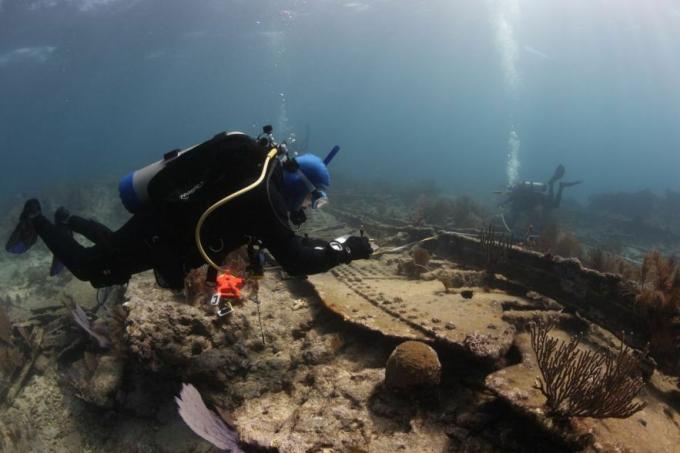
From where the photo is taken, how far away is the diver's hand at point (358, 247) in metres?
4.40

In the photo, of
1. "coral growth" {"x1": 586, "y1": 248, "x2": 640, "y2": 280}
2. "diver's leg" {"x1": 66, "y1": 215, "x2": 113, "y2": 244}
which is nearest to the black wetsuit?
"diver's leg" {"x1": 66, "y1": 215, "x2": 113, "y2": 244}

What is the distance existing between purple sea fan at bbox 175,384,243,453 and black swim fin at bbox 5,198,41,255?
3.34 metres

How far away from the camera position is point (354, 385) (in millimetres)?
3979

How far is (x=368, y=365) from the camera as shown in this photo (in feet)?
14.2

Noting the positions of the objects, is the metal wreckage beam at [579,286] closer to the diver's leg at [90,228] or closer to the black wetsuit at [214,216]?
the black wetsuit at [214,216]

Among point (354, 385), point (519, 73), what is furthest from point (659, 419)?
point (519, 73)

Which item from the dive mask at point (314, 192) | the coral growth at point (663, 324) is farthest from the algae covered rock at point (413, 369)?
the coral growth at point (663, 324)

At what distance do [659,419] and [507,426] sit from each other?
1.78m

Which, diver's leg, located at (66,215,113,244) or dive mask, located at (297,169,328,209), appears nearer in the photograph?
dive mask, located at (297,169,328,209)

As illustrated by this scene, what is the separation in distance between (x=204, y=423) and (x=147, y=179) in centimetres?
240

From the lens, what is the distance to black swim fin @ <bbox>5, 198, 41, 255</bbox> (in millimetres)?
4984

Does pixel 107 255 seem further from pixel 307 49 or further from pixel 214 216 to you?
pixel 307 49

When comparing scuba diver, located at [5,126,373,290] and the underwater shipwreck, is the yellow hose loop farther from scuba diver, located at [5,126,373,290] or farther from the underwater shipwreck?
the underwater shipwreck

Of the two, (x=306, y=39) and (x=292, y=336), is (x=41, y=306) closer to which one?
(x=292, y=336)
